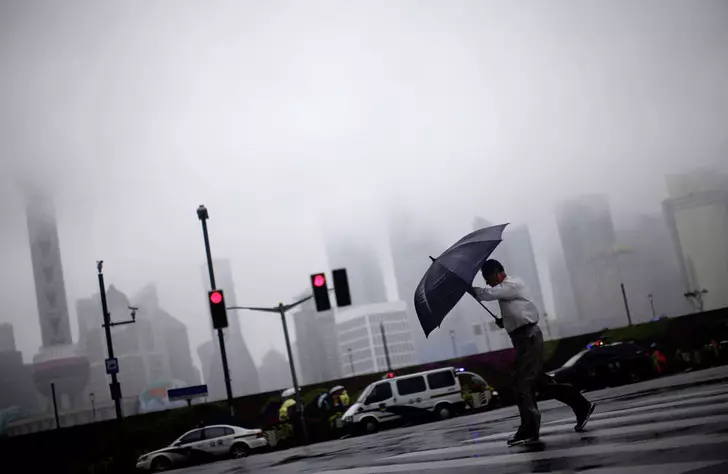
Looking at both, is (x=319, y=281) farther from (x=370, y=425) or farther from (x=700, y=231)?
(x=700, y=231)

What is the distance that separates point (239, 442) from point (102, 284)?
1069cm

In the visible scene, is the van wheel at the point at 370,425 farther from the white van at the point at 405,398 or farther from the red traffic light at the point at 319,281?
the red traffic light at the point at 319,281

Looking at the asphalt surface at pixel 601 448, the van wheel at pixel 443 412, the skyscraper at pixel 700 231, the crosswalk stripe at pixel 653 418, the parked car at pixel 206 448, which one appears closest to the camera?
the asphalt surface at pixel 601 448

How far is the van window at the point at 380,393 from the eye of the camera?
78.7 feet

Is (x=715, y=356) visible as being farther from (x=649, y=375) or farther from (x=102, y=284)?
(x=102, y=284)

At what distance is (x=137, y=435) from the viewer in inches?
1068

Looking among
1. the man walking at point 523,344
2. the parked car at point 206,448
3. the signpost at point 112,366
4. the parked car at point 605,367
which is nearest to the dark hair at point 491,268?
the man walking at point 523,344

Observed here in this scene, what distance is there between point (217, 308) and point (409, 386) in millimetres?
6429

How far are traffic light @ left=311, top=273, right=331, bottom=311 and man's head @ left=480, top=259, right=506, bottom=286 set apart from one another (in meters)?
16.3

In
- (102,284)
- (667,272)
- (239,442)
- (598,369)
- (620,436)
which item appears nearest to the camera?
(620,436)

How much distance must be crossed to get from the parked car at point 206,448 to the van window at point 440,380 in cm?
537

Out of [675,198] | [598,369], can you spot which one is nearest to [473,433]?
[598,369]

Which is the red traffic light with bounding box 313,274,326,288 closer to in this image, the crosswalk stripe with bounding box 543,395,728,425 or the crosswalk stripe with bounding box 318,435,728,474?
the crosswalk stripe with bounding box 543,395,728,425

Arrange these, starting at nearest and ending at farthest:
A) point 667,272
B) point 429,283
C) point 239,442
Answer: point 429,283
point 239,442
point 667,272
